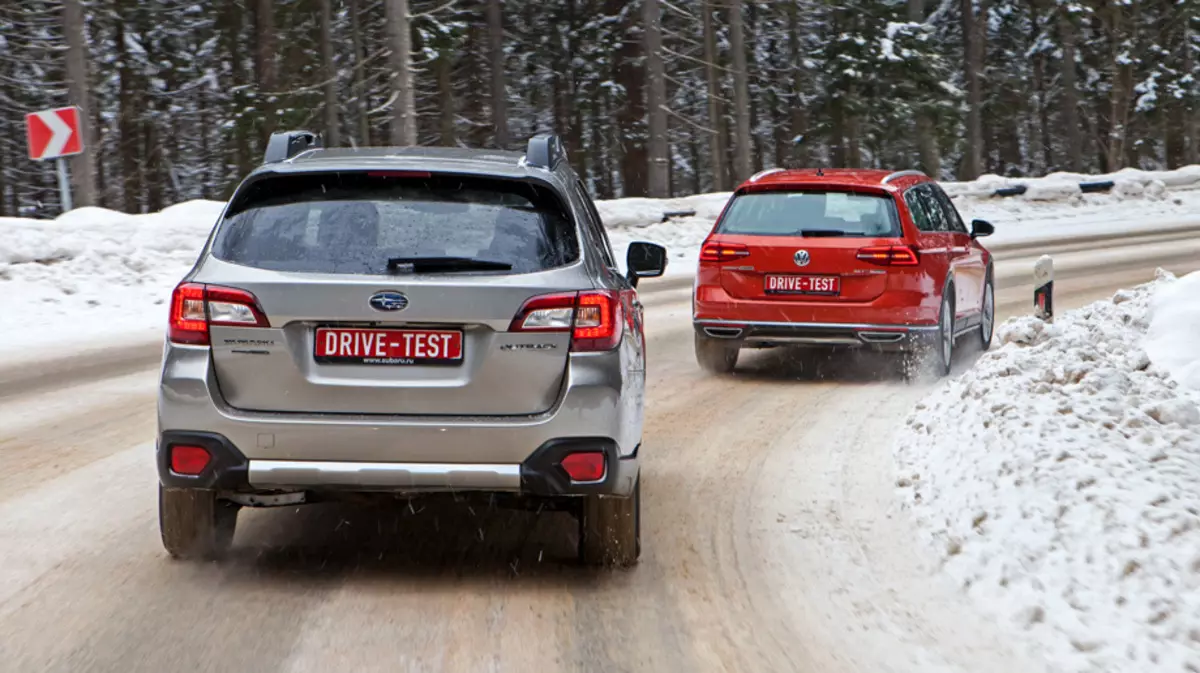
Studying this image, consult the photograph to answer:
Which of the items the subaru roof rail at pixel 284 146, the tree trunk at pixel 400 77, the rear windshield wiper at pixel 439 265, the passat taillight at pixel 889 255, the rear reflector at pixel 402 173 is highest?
the tree trunk at pixel 400 77

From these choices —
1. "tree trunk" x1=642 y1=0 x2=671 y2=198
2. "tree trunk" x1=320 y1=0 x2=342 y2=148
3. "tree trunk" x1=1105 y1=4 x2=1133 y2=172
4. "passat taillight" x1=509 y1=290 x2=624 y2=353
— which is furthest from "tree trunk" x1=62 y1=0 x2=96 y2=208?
"tree trunk" x1=1105 y1=4 x2=1133 y2=172

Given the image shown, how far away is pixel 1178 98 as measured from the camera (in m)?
50.4

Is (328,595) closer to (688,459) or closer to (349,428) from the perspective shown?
(349,428)

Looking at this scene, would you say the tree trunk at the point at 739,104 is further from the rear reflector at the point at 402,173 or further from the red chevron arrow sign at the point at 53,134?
the rear reflector at the point at 402,173

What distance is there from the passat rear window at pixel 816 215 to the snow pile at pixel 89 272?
21.8 ft

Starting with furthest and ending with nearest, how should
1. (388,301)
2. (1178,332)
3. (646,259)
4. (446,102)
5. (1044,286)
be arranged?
(446,102), (1044,286), (1178,332), (646,259), (388,301)

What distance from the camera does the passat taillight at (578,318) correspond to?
5.10 metres

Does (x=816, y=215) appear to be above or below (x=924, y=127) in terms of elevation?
below

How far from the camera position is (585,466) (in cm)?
518

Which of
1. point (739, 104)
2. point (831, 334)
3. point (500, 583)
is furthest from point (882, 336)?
point (739, 104)

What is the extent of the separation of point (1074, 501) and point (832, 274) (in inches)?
220

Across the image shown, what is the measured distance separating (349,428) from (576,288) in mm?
955

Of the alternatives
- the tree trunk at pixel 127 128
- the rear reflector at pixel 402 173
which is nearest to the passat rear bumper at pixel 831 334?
the rear reflector at pixel 402 173

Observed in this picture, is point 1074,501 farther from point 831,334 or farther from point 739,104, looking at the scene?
point 739,104
